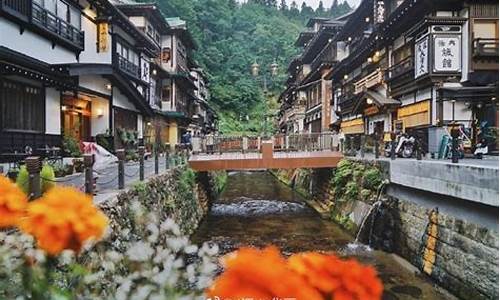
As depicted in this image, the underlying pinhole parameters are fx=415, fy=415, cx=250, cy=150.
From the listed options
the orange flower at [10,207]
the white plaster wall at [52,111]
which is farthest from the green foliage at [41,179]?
the white plaster wall at [52,111]

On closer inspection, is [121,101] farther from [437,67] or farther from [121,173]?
[437,67]

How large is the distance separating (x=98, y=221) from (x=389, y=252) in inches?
550

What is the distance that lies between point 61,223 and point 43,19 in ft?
55.6

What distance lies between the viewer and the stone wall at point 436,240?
8938mm

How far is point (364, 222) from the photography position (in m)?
15.9

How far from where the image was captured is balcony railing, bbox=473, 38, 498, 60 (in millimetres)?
16625

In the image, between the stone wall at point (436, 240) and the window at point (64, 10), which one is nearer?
the stone wall at point (436, 240)

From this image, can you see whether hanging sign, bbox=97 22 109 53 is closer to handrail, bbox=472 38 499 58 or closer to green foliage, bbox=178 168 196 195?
green foliage, bbox=178 168 196 195

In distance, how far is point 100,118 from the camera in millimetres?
22828

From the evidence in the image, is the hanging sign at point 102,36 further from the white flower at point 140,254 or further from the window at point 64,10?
the white flower at point 140,254

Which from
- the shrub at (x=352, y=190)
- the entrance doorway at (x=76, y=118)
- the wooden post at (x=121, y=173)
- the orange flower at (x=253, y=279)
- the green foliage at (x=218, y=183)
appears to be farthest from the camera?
the green foliage at (x=218, y=183)

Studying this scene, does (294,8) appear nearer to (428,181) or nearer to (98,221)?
(428,181)

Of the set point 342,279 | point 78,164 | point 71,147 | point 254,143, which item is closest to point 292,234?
point 254,143

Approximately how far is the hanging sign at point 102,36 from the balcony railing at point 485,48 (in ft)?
57.9
